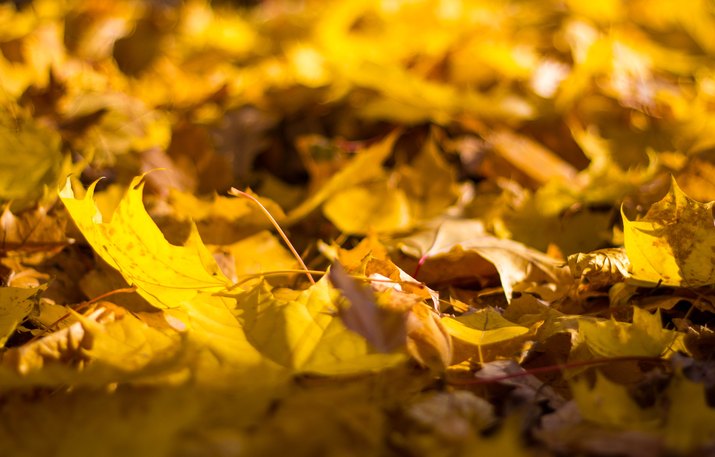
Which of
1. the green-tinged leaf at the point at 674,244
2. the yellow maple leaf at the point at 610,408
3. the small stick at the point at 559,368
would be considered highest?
the green-tinged leaf at the point at 674,244

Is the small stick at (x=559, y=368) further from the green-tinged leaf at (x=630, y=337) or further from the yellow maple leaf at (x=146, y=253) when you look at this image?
the yellow maple leaf at (x=146, y=253)

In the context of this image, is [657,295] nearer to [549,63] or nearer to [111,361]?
[111,361]

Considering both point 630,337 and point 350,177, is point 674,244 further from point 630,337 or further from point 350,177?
point 350,177

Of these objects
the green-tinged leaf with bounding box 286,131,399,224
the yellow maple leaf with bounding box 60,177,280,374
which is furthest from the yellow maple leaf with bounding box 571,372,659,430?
the green-tinged leaf with bounding box 286,131,399,224

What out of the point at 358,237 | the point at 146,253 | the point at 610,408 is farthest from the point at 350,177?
the point at 610,408

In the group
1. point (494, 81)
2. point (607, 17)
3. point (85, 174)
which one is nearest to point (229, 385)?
point (85, 174)

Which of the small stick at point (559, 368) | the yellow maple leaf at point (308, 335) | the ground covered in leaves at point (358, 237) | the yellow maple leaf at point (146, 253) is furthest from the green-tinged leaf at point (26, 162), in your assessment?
the small stick at point (559, 368)

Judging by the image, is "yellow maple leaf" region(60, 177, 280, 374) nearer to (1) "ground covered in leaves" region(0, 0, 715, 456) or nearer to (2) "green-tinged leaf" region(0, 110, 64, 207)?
(1) "ground covered in leaves" region(0, 0, 715, 456)
